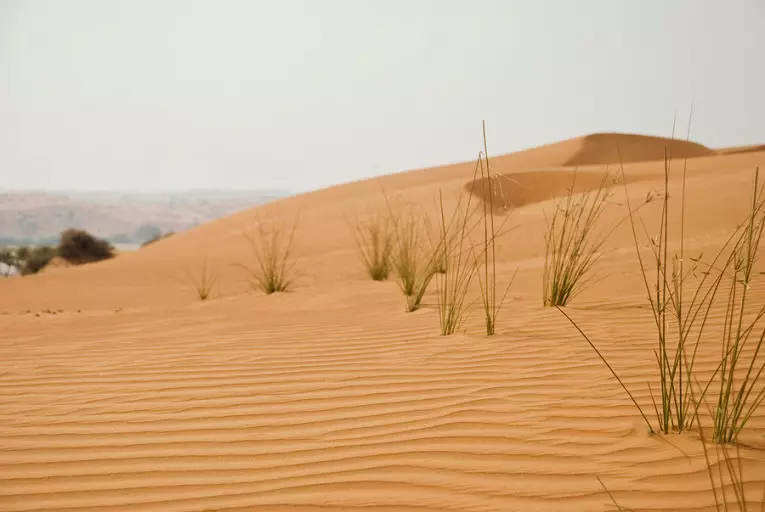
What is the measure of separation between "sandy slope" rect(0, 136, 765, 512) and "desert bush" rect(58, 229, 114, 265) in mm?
15412

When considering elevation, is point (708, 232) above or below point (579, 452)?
above

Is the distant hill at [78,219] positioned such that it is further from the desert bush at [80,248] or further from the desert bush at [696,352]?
the desert bush at [696,352]

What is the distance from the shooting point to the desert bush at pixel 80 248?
61.4 ft

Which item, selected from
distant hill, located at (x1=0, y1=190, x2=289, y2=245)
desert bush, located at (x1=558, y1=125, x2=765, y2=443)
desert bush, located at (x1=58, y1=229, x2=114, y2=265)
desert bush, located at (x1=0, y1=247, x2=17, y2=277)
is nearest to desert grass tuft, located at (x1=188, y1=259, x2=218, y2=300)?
desert bush, located at (x1=558, y1=125, x2=765, y2=443)

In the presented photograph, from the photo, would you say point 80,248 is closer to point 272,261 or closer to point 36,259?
point 36,259

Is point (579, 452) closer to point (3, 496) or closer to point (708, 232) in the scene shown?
point (3, 496)

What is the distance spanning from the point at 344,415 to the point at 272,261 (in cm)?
445

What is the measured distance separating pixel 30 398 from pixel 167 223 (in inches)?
2261

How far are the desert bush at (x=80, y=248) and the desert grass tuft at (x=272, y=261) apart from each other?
8011 mm

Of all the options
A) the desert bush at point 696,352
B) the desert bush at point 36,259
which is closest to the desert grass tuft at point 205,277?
the desert bush at point 696,352

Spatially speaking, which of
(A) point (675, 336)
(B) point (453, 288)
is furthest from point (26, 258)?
(A) point (675, 336)

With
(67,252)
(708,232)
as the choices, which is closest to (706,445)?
(708,232)

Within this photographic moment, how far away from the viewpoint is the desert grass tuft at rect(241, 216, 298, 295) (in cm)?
624

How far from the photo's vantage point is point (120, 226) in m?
51.3
